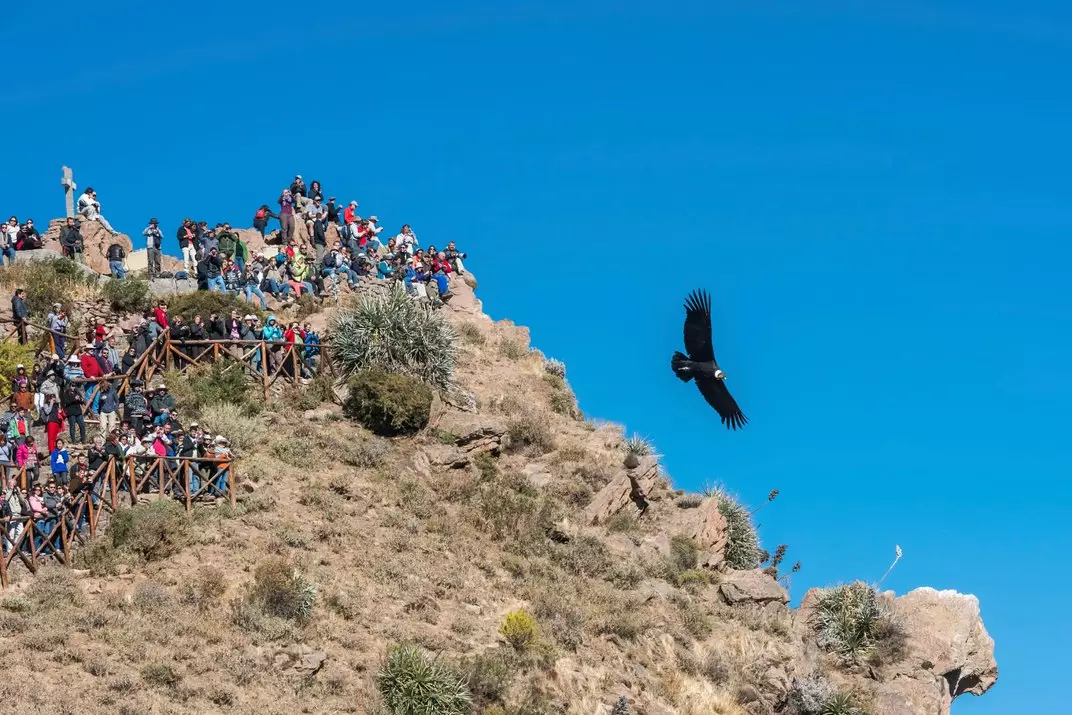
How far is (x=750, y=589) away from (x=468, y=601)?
7.19m

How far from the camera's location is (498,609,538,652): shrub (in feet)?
100

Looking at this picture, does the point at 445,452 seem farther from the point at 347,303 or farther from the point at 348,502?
the point at 347,303

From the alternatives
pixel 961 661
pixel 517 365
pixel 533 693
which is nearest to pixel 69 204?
pixel 517 365

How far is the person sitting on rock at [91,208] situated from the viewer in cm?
4653

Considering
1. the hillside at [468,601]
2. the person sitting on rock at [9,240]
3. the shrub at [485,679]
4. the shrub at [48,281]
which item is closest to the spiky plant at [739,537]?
the hillside at [468,601]

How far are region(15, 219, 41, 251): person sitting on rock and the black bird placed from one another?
2141cm

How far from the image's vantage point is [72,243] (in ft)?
147

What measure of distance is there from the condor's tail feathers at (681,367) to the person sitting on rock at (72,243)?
2023cm

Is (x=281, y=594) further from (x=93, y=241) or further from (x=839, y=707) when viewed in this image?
(x=93, y=241)

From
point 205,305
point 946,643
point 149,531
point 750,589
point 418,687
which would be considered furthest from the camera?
point 205,305

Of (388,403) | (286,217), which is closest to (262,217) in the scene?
(286,217)

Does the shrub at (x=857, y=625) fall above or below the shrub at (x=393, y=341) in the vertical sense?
below

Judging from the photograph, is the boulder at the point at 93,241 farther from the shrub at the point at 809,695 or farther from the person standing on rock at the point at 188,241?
the shrub at the point at 809,695

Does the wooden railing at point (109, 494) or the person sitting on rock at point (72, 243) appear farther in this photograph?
the person sitting on rock at point (72, 243)
